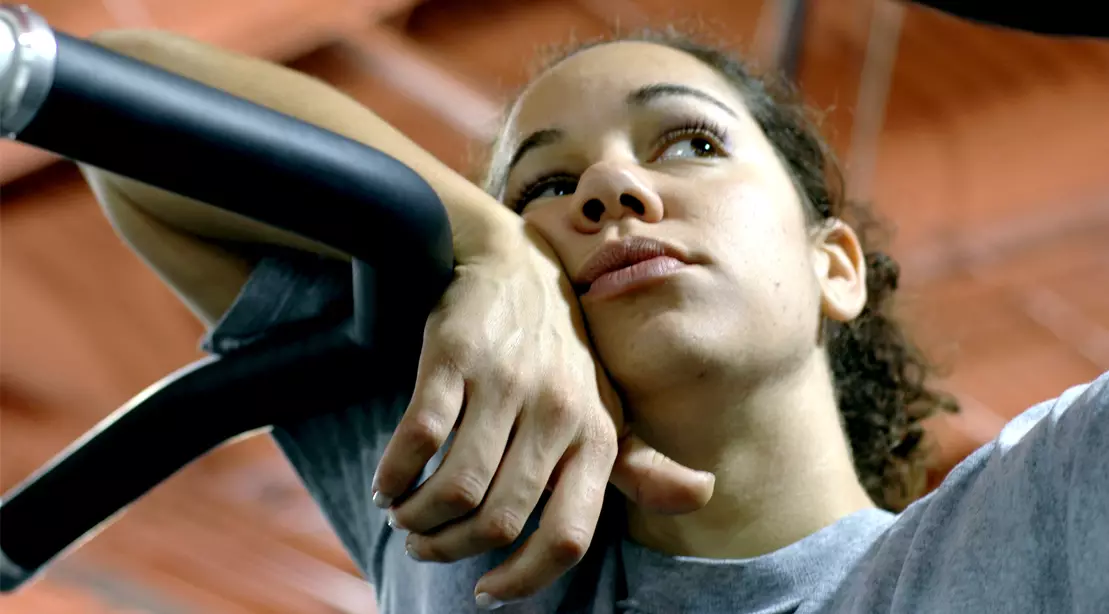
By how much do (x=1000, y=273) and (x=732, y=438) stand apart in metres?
1.43

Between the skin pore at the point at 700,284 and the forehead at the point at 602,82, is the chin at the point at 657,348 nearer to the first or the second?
the skin pore at the point at 700,284

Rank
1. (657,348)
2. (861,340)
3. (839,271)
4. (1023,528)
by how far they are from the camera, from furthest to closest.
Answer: (861,340)
(839,271)
(657,348)
(1023,528)

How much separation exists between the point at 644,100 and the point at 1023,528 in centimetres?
41

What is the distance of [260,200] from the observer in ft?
1.35

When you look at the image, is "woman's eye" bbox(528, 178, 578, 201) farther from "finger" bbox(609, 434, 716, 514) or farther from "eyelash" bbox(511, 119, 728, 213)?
"finger" bbox(609, 434, 716, 514)

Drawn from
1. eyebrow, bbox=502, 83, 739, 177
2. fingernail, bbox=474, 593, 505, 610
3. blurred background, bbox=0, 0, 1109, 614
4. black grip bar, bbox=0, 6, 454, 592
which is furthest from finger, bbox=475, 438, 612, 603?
blurred background, bbox=0, 0, 1109, 614

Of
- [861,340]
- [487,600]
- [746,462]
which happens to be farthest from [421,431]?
[861,340]

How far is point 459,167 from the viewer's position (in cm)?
167

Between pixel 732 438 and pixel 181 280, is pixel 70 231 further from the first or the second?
pixel 732 438

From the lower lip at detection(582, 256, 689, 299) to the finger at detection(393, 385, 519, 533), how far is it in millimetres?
169

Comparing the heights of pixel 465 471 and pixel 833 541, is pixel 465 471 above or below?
above

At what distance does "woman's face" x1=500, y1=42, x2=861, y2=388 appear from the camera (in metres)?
0.68

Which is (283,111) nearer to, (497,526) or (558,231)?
(558,231)

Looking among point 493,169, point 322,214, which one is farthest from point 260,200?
point 493,169
